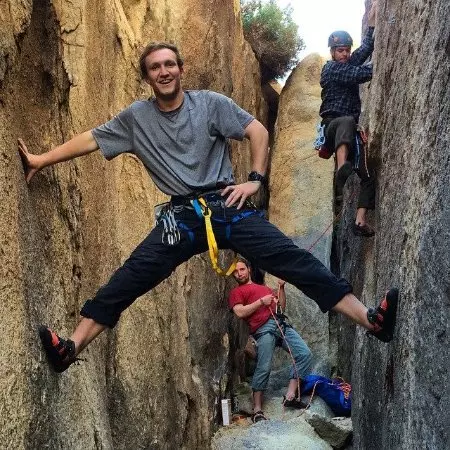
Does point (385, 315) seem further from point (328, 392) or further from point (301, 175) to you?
point (301, 175)

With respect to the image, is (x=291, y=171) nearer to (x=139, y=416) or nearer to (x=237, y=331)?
(x=237, y=331)

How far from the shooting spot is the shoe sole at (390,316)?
4.39 metres

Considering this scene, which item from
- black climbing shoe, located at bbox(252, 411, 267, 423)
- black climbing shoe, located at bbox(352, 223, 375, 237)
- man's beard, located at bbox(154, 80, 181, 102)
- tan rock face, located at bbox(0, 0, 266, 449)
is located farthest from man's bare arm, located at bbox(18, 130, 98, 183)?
black climbing shoe, located at bbox(252, 411, 267, 423)

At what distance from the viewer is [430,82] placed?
4418 millimetres

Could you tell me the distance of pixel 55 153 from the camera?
4.38 meters

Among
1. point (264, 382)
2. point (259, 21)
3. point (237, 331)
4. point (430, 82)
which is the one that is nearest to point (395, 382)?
point (430, 82)

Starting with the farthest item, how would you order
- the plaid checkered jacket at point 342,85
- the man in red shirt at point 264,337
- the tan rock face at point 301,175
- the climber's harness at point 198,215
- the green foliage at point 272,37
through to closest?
the green foliage at point 272,37, the tan rock face at point 301,175, the man in red shirt at point 264,337, the plaid checkered jacket at point 342,85, the climber's harness at point 198,215

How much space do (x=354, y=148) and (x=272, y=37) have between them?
1010 cm

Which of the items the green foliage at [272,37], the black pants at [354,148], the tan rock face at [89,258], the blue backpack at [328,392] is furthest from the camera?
the green foliage at [272,37]

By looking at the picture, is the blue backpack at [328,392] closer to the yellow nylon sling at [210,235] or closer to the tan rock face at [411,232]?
the tan rock face at [411,232]

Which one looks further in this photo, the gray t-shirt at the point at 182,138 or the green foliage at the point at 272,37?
the green foliage at the point at 272,37

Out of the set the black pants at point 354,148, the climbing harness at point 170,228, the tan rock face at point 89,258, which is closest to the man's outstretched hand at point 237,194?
the climbing harness at point 170,228

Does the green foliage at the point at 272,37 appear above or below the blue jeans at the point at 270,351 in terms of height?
above

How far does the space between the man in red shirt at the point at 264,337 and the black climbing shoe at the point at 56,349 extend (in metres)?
4.78
